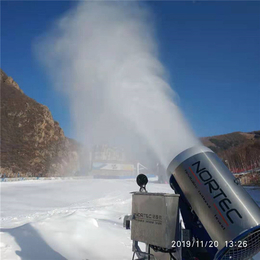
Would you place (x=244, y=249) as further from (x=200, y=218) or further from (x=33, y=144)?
(x=33, y=144)

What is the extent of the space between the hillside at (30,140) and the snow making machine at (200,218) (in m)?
Answer: 65.1

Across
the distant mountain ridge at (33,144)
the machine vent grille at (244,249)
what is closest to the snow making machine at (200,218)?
the machine vent grille at (244,249)

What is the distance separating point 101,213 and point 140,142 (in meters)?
64.4

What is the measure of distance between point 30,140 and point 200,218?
77521mm

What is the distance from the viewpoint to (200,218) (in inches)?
112

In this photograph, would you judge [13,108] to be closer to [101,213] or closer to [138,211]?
[101,213]

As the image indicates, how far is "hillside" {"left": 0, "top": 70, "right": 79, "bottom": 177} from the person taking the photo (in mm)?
66812

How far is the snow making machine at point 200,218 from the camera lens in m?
2.62

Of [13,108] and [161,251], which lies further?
[13,108]

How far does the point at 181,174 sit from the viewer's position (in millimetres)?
3178

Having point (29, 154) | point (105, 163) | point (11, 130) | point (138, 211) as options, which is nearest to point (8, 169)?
point (29, 154)

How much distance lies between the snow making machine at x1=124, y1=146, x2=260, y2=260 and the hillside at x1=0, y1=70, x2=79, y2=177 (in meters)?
65.1
